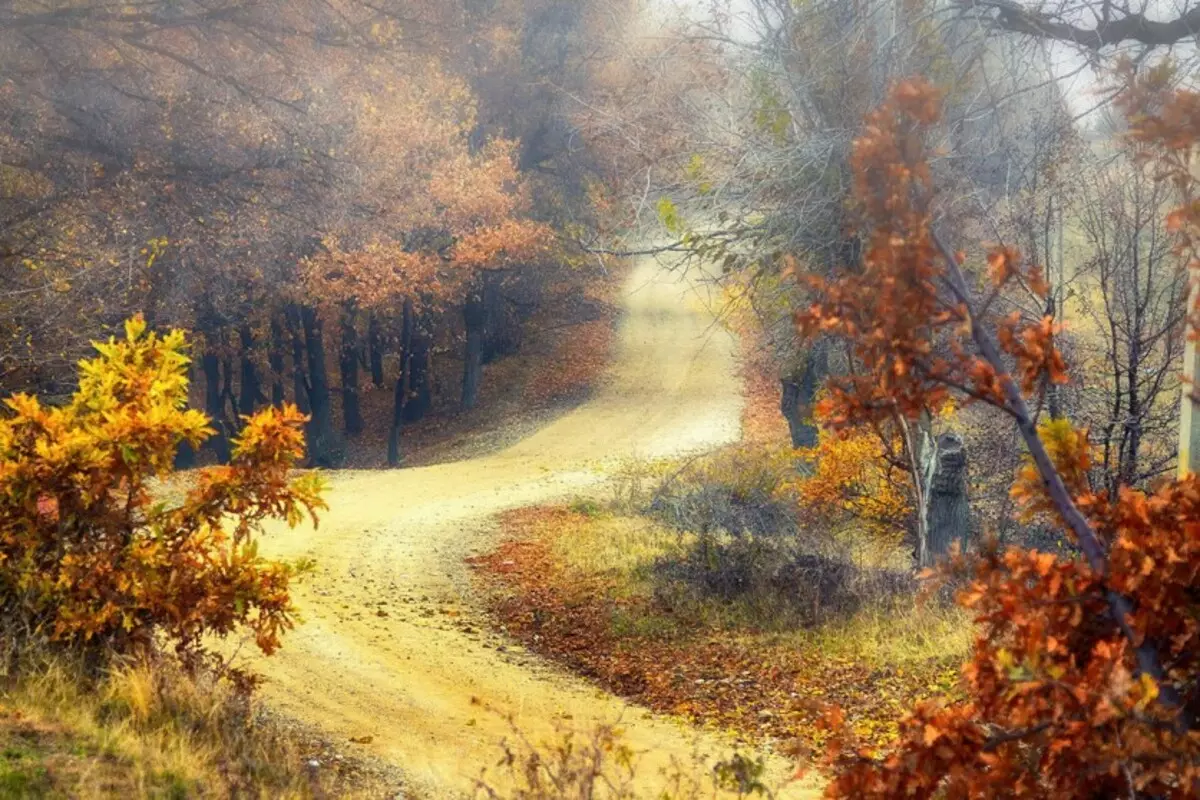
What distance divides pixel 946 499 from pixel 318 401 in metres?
19.7

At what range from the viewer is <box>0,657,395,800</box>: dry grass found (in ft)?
17.3

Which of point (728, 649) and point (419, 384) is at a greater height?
point (419, 384)

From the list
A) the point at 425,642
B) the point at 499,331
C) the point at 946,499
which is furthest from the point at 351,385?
the point at 946,499

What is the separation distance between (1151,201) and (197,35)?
26.0 feet

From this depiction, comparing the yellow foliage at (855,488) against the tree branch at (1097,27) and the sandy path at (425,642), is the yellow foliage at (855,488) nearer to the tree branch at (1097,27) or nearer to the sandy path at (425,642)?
the sandy path at (425,642)

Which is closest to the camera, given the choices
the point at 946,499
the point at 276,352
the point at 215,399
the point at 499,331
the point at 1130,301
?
the point at 1130,301

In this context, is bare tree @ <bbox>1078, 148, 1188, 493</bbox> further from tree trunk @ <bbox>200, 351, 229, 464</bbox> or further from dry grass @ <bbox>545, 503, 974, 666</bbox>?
tree trunk @ <bbox>200, 351, 229, 464</bbox>

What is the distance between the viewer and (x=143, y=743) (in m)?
5.79

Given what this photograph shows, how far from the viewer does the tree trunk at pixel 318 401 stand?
89.6 ft

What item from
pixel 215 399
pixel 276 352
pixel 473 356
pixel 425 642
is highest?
pixel 473 356

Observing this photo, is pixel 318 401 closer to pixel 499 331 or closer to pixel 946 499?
pixel 499 331

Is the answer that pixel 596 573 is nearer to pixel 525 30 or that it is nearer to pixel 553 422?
pixel 553 422

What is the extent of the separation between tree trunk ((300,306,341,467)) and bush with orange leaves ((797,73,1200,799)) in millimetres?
24735

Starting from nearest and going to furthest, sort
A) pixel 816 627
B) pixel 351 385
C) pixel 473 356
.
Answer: pixel 816 627
pixel 351 385
pixel 473 356
